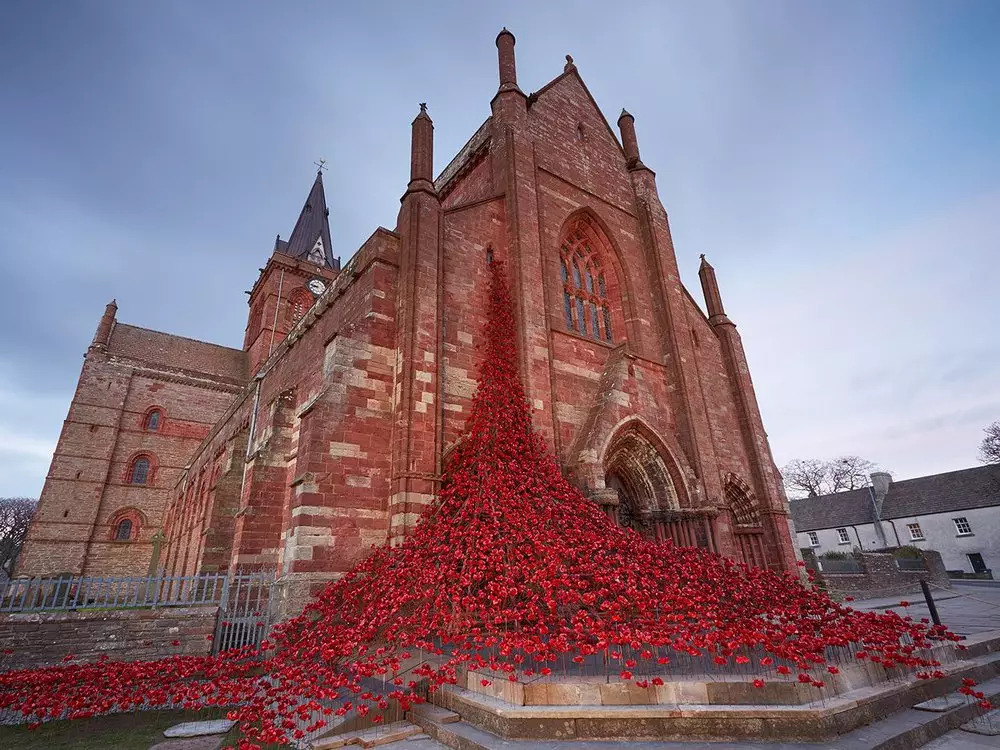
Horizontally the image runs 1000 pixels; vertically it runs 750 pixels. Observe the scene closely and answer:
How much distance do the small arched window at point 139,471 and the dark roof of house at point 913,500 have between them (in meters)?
46.9

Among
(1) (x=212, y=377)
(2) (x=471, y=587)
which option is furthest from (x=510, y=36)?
(1) (x=212, y=377)

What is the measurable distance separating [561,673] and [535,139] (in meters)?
14.4

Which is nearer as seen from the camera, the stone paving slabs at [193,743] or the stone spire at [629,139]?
the stone paving slabs at [193,743]

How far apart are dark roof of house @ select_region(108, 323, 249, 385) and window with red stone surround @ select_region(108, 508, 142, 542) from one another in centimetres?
1031

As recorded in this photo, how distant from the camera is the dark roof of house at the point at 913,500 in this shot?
115ft

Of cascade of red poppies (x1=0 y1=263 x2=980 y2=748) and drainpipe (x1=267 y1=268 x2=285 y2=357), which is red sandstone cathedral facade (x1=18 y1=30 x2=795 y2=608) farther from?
drainpipe (x1=267 y1=268 x2=285 y2=357)

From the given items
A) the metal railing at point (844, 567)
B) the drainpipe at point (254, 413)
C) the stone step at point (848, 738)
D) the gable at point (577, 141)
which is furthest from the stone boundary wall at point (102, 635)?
the metal railing at point (844, 567)

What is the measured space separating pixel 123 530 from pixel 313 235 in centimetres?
2764

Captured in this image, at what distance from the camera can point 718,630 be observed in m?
5.13

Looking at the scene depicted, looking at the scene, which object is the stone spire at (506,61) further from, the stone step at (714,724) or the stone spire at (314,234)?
the stone spire at (314,234)

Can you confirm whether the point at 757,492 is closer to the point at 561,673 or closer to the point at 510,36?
the point at 561,673

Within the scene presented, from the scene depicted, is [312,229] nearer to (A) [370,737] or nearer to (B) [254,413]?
(B) [254,413]

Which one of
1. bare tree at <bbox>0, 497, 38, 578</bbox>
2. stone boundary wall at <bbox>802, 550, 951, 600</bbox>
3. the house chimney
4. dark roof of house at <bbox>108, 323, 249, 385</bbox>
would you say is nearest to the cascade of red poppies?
stone boundary wall at <bbox>802, 550, 951, 600</bbox>

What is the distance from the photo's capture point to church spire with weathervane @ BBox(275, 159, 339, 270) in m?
43.9
